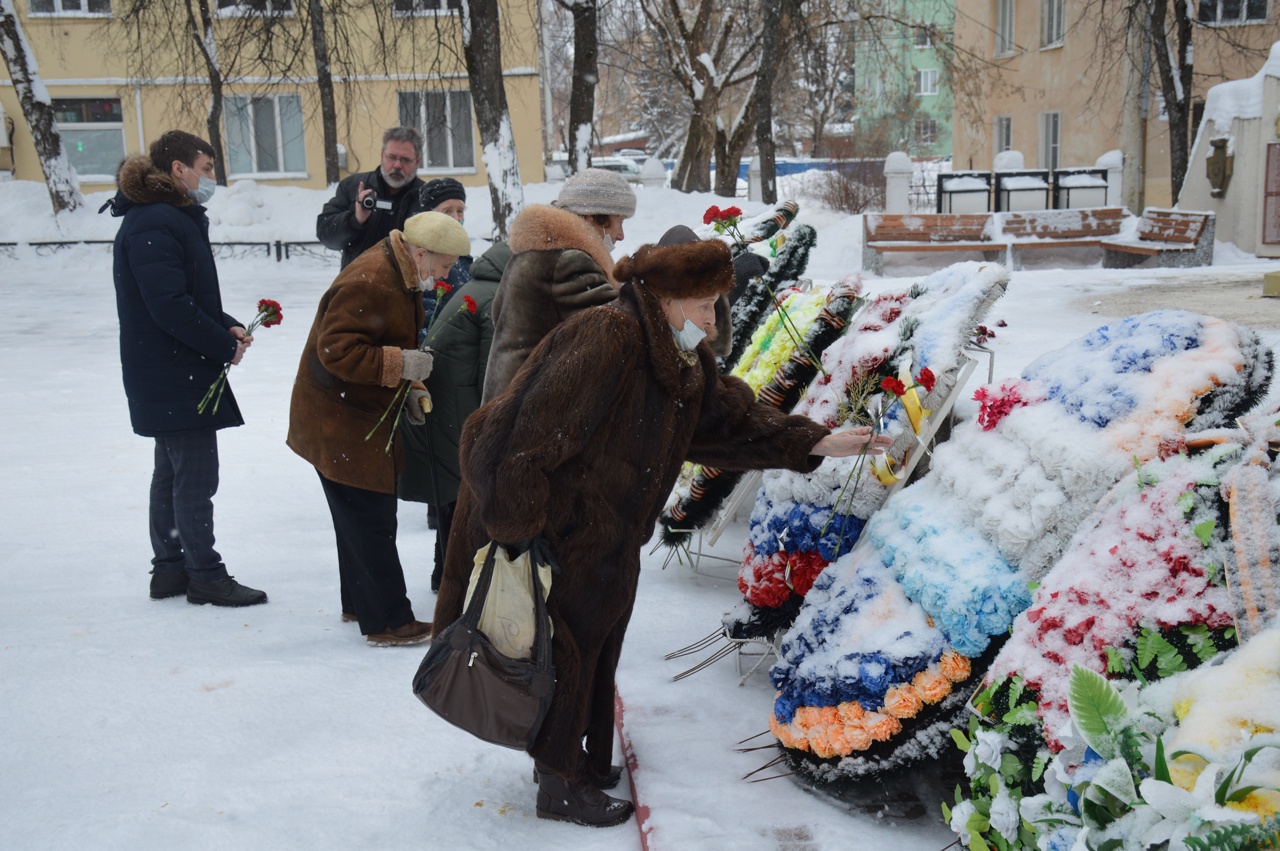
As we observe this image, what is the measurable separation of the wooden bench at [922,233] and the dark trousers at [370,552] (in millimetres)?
10089

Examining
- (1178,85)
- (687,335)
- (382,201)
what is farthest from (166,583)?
(1178,85)

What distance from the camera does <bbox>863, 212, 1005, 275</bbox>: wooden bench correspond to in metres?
13.2

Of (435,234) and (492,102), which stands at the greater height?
(492,102)

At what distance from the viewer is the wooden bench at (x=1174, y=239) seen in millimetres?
11906

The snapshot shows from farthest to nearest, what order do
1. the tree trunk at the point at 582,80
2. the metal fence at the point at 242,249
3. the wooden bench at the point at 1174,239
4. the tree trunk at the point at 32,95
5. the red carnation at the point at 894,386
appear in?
1. the metal fence at the point at 242,249
2. the tree trunk at the point at 32,95
3. the tree trunk at the point at 582,80
4. the wooden bench at the point at 1174,239
5. the red carnation at the point at 894,386

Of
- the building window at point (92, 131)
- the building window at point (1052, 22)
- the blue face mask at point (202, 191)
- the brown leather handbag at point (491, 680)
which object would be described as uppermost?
the building window at point (1052, 22)

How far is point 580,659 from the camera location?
284 cm

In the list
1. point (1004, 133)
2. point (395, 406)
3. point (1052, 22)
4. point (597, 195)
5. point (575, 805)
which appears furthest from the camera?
point (1004, 133)

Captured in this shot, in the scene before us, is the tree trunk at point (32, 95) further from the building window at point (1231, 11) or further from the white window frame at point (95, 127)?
the building window at point (1231, 11)

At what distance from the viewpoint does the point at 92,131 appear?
24203 millimetres

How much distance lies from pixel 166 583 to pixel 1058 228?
37.2 ft

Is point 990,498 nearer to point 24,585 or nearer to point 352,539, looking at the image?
point 352,539

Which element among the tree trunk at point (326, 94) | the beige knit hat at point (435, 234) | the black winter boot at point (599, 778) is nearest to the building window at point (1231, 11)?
the tree trunk at point (326, 94)

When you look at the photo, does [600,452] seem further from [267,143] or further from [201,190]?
[267,143]
